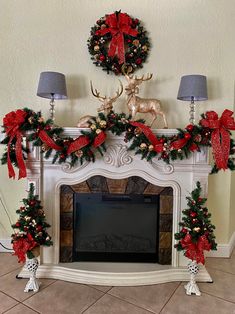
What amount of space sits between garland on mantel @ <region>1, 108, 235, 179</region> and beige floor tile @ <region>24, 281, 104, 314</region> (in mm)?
978

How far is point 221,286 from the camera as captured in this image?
6.66 ft

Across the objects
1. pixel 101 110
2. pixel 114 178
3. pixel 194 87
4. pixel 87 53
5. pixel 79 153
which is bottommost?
pixel 114 178

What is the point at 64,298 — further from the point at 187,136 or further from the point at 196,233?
the point at 187,136

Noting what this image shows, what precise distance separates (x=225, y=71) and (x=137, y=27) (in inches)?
39.7

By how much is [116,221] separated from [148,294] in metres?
0.66

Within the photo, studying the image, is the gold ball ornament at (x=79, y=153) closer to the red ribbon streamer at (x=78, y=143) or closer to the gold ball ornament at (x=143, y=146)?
the red ribbon streamer at (x=78, y=143)

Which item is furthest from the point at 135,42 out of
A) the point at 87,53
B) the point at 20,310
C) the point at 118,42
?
the point at 20,310

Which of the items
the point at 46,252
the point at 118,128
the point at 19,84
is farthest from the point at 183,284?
the point at 19,84

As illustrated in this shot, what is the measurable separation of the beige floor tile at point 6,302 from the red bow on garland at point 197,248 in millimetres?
1383

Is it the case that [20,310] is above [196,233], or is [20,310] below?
below

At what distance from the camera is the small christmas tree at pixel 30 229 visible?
6.10 feet

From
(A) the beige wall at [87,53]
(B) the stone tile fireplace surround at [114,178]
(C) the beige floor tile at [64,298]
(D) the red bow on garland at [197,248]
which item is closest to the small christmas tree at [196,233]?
(D) the red bow on garland at [197,248]

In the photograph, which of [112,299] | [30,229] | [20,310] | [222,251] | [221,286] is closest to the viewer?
[20,310]

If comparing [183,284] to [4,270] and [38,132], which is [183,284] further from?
[38,132]
